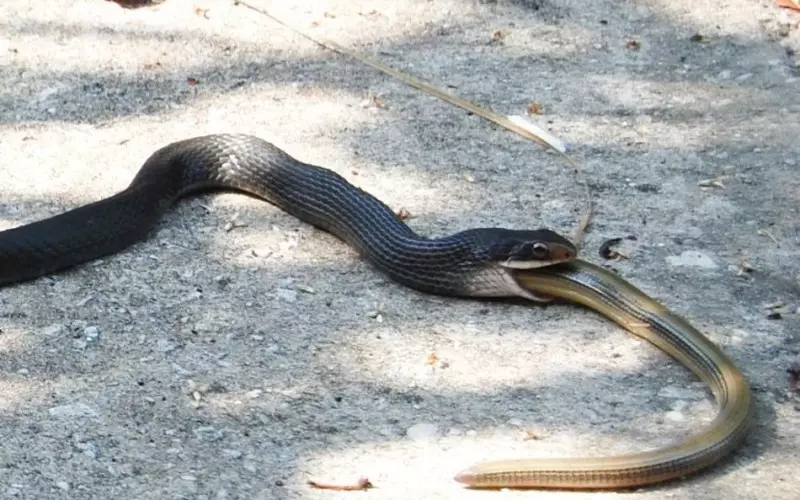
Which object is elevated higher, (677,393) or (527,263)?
(527,263)

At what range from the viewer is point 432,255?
4.45 m

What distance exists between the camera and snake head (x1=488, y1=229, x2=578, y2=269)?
4.34 m

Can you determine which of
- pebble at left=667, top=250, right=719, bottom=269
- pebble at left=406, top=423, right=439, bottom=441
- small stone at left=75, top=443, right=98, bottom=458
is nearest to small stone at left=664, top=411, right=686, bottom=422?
pebble at left=406, top=423, right=439, bottom=441

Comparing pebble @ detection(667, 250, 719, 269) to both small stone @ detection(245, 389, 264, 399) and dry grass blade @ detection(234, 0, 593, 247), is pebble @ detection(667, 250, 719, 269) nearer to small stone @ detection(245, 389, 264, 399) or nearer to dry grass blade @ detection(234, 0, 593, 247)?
dry grass blade @ detection(234, 0, 593, 247)

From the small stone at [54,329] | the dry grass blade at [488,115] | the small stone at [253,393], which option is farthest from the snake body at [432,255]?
the small stone at [253,393]

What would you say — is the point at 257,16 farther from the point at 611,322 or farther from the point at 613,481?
the point at 613,481

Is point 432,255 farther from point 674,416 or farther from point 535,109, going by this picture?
point 535,109

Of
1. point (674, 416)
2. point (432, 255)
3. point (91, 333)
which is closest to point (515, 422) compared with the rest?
point (674, 416)

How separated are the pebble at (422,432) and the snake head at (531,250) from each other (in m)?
0.80

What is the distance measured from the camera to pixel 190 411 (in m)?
3.78

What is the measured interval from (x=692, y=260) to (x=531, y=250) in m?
0.68

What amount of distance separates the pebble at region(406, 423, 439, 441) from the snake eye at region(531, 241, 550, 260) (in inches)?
33.1

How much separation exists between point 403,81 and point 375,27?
1.96 feet

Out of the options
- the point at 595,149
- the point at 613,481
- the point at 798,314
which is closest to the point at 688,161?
the point at 595,149
